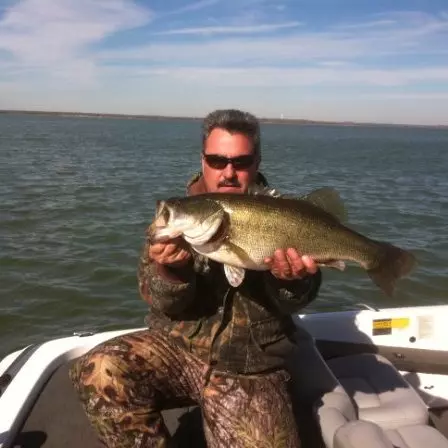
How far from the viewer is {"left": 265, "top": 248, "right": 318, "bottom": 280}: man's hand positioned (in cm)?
358

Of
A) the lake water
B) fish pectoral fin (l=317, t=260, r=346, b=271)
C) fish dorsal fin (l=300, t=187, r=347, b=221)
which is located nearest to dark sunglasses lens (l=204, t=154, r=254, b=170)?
fish dorsal fin (l=300, t=187, r=347, b=221)

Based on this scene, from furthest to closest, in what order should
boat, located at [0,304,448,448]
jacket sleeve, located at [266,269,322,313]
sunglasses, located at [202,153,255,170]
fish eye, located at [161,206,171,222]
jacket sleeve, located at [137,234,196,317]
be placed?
1. sunglasses, located at [202,153,255,170]
2. boat, located at [0,304,448,448]
3. jacket sleeve, located at [266,269,322,313]
4. jacket sleeve, located at [137,234,196,317]
5. fish eye, located at [161,206,171,222]

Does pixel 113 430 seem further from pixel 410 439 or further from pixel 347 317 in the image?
pixel 347 317

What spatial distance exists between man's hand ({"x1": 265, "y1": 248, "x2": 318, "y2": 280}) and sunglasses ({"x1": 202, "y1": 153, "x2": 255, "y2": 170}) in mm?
933

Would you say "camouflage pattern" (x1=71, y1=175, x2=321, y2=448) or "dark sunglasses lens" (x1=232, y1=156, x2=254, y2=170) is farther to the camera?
"dark sunglasses lens" (x1=232, y1=156, x2=254, y2=170)

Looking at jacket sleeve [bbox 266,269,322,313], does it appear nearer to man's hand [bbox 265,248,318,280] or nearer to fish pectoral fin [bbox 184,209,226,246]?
man's hand [bbox 265,248,318,280]

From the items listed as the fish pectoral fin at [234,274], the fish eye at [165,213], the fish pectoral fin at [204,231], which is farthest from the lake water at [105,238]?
the fish eye at [165,213]

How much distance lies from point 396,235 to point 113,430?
555 inches

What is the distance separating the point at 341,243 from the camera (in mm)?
3748

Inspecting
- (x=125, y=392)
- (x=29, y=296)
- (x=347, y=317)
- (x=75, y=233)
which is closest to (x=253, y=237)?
(x=125, y=392)

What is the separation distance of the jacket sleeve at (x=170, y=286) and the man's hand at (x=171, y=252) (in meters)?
0.13

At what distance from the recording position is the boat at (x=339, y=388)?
4.11m

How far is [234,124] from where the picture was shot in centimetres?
427

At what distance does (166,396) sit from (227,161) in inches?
73.6
